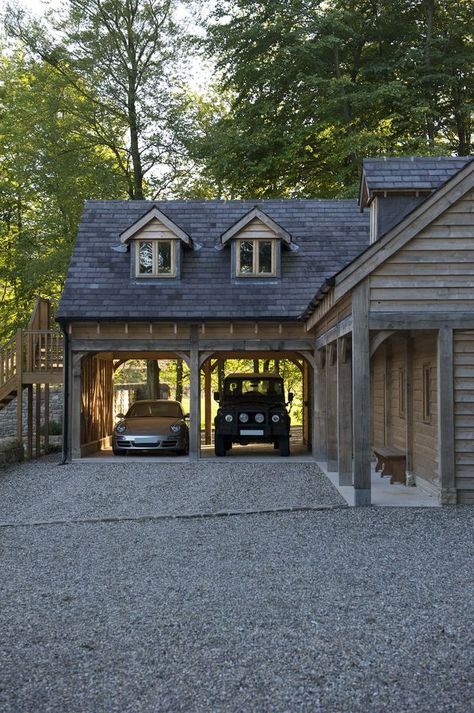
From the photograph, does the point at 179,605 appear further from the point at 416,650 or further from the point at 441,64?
the point at 441,64

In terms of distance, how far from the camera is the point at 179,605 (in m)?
6.99

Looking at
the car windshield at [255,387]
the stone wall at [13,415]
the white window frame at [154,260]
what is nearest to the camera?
the white window frame at [154,260]

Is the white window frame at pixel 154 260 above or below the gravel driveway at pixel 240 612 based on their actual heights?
above

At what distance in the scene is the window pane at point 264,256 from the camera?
Answer: 69.7ft

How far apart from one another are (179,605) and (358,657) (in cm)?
186

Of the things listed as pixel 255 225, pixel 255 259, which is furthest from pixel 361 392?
pixel 255 225

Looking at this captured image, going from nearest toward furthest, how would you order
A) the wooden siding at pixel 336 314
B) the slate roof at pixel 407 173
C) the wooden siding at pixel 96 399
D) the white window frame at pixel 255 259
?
the wooden siding at pixel 336 314, the slate roof at pixel 407 173, the white window frame at pixel 255 259, the wooden siding at pixel 96 399

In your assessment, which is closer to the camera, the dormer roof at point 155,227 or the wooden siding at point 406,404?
the wooden siding at point 406,404

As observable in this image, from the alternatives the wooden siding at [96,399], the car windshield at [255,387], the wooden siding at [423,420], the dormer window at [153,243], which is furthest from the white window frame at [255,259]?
the wooden siding at [423,420]

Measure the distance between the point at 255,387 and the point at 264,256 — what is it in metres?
3.43

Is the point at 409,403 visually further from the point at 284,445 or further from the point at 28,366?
the point at 28,366

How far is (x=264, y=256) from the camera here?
21328 millimetres

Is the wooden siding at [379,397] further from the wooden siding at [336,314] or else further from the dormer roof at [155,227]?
the dormer roof at [155,227]

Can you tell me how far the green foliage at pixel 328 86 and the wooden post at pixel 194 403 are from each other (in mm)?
10824
